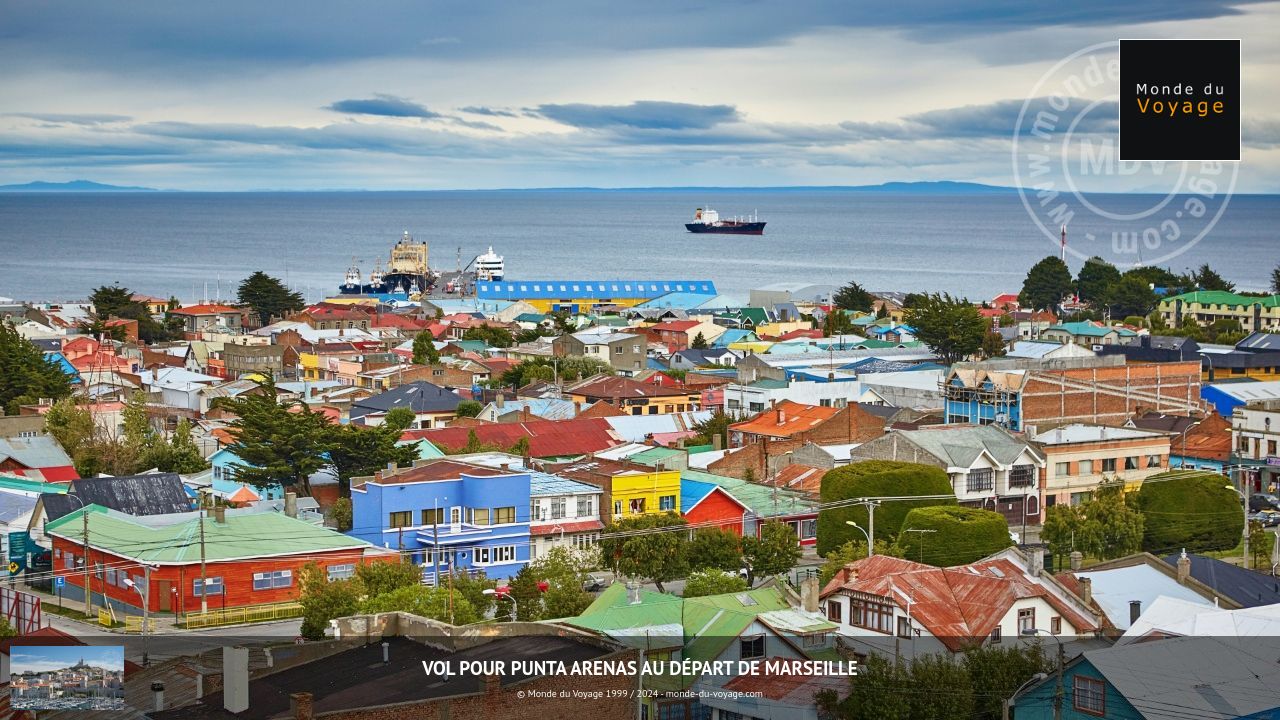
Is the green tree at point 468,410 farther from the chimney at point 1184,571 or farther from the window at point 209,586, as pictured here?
the chimney at point 1184,571

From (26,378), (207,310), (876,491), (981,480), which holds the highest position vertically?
(207,310)

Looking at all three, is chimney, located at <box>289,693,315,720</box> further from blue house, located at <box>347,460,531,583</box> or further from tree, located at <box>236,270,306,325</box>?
tree, located at <box>236,270,306,325</box>

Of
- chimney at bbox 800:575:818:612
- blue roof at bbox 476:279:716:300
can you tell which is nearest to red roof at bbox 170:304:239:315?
blue roof at bbox 476:279:716:300

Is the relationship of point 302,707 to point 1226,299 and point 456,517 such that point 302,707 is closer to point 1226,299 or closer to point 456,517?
point 456,517

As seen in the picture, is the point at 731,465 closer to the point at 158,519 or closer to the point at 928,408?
the point at 928,408

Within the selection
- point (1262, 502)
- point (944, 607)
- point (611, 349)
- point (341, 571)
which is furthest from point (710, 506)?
Answer: point (611, 349)

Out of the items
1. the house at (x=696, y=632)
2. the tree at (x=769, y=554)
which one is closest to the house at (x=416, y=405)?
the tree at (x=769, y=554)
